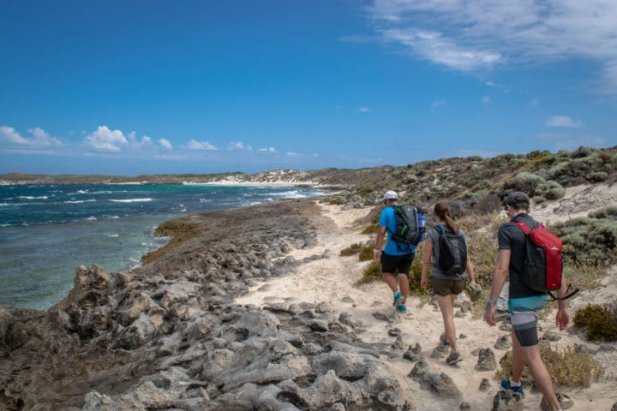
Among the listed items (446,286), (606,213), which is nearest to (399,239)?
(446,286)

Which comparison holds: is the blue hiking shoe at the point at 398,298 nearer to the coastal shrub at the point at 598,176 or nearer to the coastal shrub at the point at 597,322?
the coastal shrub at the point at 597,322

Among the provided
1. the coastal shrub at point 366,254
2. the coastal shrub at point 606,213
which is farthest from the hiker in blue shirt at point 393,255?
the coastal shrub at point 606,213

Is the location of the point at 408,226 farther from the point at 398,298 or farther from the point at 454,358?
the point at 454,358

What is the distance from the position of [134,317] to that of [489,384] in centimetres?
686

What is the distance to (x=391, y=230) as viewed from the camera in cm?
828

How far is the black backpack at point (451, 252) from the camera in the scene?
619 cm

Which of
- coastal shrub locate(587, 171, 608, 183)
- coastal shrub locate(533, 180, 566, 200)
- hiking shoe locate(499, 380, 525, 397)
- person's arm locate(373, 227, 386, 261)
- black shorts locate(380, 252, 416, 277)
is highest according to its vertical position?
coastal shrub locate(587, 171, 608, 183)

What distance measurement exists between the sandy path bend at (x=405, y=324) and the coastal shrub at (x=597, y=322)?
292 millimetres

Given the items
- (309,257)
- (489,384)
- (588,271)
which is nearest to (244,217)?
(309,257)

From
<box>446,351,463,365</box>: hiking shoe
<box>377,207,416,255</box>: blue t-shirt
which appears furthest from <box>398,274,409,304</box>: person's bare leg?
<box>446,351,463,365</box>: hiking shoe

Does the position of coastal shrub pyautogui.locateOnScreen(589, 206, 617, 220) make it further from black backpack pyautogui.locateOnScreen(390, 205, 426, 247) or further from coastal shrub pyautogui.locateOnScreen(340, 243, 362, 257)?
coastal shrub pyautogui.locateOnScreen(340, 243, 362, 257)

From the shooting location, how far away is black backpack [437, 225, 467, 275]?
6.19m

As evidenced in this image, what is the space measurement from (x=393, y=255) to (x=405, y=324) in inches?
51.8

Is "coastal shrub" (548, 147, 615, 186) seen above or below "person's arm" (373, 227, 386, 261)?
above
